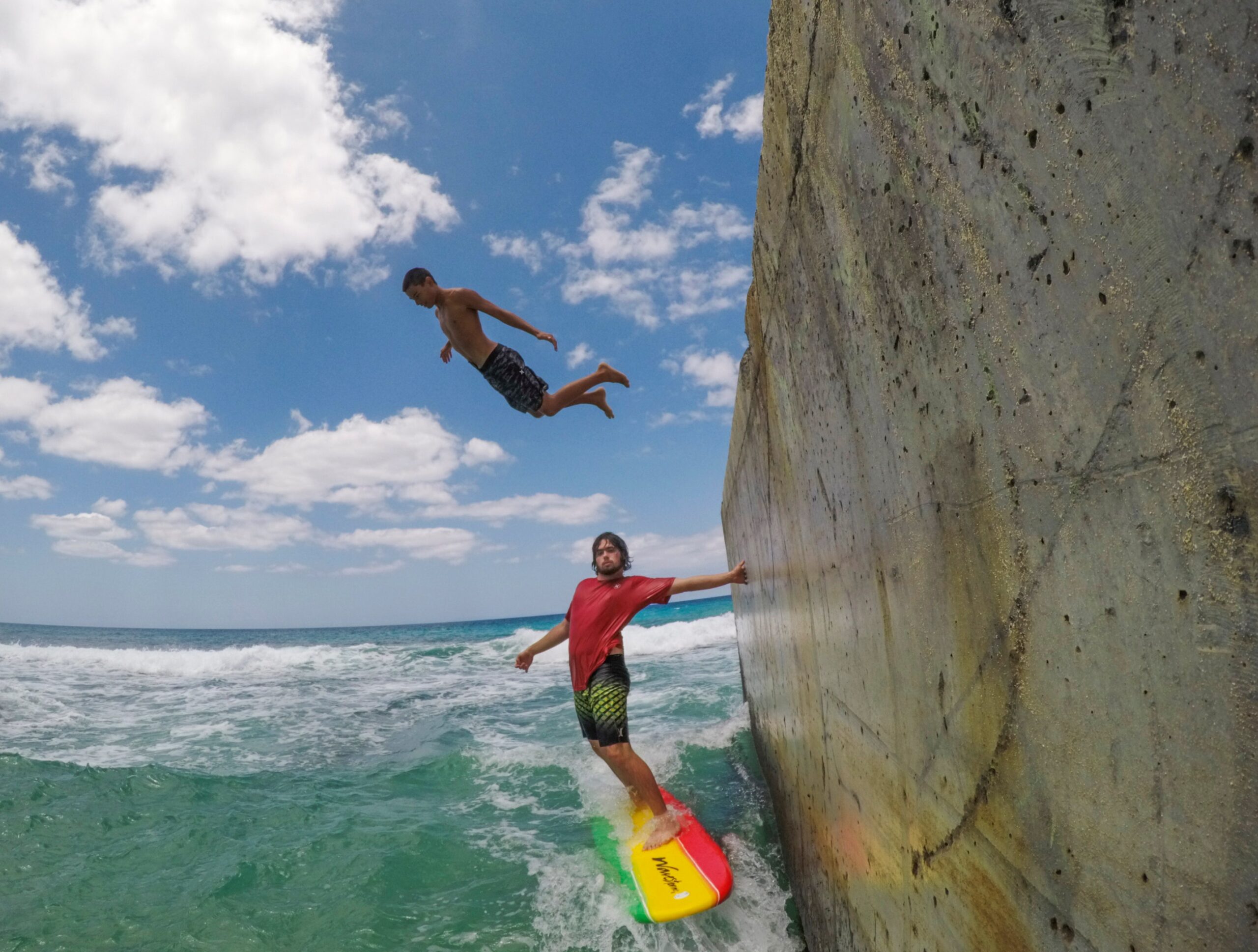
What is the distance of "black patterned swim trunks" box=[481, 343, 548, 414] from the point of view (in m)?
5.39

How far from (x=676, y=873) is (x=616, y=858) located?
0.80 m

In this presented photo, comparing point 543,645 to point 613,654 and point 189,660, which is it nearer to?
point 613,654

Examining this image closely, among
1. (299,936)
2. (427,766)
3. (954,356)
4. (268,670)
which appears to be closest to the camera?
(954,356)

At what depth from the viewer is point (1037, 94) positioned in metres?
1.02

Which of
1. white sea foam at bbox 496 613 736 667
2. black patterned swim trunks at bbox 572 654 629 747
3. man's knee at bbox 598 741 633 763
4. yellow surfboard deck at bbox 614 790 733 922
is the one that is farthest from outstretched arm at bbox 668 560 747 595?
white sea foam at bbox 496 613 736 667

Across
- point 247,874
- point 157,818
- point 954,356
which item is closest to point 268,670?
point 157,818

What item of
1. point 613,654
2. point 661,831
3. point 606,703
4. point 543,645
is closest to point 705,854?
point 661,831

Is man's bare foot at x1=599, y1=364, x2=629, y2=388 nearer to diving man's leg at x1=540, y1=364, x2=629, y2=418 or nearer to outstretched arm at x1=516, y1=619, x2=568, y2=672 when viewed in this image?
diving man's leg at x1=540, y1=364, x2=629, y2=418

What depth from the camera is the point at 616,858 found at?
4.93 m

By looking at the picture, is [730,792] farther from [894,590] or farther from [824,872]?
[894,590]

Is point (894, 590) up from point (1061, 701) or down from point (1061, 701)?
up

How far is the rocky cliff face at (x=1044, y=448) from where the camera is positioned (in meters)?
0.76

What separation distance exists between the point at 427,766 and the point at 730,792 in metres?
4.05

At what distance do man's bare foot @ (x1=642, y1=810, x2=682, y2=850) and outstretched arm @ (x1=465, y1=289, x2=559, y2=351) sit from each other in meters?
3.48
